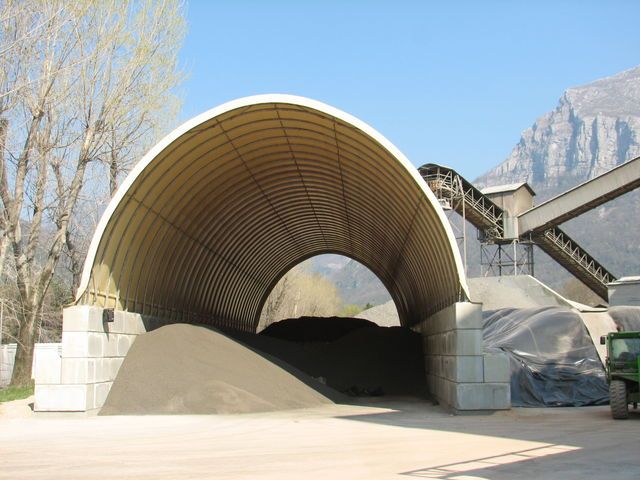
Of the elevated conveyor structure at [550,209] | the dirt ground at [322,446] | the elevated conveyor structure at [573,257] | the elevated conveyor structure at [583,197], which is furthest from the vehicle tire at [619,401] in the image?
the elevated conveyor structure at [573,257]

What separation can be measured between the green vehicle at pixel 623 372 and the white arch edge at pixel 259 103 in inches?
133

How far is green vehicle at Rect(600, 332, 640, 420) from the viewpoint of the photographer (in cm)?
1552

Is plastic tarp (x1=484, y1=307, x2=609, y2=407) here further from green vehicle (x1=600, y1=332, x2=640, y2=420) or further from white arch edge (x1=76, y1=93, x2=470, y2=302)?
white arch edge (x1=76, y1=93, x2=470, y2=302)

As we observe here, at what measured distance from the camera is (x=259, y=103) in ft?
55.4

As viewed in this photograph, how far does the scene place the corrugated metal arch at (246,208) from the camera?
17.1 m

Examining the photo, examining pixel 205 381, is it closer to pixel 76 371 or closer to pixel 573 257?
pixel 76 371

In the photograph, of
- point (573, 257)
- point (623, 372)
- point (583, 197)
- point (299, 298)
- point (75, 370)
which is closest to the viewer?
point (623, 372)

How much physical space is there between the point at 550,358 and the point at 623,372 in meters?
5.54

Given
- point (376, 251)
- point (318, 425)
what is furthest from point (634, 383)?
point (376, 251)

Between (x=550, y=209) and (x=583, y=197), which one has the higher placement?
(x=583, y=197)

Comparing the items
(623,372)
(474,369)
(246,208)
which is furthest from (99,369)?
(623,372)

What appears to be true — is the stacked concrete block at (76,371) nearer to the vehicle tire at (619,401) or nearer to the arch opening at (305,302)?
the vehicle tire at (619,401)

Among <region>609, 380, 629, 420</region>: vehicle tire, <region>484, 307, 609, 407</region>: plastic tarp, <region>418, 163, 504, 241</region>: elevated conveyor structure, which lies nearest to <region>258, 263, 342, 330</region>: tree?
<region>418, 163, 504, 241</region>: elevated conveyor structure

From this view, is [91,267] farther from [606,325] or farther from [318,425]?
[606,325]
